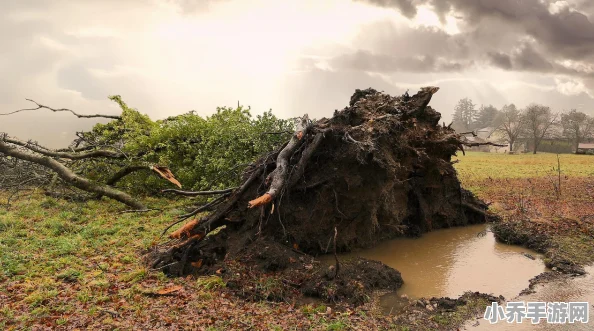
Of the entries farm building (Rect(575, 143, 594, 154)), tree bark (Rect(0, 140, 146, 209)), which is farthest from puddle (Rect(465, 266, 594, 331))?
farm building (Rect(575, 143, 594, 154))

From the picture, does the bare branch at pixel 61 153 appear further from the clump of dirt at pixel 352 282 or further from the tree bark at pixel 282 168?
the clump of dirt at pixel 352 282

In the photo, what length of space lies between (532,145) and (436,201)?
51.5 metres

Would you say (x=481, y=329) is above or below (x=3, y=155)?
below

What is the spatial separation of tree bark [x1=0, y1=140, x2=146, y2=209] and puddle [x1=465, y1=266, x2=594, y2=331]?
8.71 metres

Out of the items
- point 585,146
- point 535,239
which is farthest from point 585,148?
point 535,239

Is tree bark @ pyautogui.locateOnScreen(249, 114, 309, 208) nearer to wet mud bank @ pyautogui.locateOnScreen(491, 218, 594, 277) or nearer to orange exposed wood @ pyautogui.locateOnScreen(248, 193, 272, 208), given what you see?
orange exposed wood @ pyautogui.locateOnScreen(248, 193, 272, 208)

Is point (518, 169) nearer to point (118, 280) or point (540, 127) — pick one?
point (118, 280)

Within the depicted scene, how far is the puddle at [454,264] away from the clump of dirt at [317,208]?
358 millimetres

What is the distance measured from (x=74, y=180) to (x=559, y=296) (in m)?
11.2

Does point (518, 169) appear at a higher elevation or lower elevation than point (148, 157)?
lower

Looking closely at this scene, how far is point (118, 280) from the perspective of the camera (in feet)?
19.6

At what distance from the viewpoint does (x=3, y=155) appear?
1234 centimetres

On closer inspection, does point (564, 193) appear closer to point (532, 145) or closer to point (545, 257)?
point (545, 257)

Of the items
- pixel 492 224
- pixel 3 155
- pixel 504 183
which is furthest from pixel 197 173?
pixel 504 183
